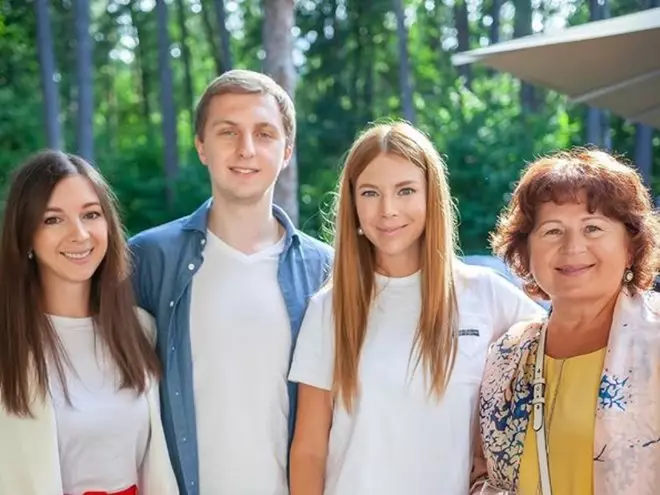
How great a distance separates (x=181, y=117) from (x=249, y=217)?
23.9 m

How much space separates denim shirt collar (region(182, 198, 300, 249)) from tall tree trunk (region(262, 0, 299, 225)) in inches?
220

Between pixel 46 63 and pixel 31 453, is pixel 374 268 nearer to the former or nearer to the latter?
pixel 31 453

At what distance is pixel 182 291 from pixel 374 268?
0.62 metres

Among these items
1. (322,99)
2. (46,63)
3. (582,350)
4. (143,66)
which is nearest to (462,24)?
(322,99)

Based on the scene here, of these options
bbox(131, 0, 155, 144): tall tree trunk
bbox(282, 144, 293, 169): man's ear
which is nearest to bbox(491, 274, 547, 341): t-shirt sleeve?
bbox(282, 144, 293, 169): man's ear

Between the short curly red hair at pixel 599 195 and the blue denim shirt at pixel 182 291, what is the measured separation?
30.8 inches

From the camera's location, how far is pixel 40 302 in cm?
267

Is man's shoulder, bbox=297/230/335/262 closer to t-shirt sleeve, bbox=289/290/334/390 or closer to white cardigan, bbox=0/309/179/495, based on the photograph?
t-shirt sleeve, bbox=289/290/334/390

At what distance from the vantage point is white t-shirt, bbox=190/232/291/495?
269 centimetres

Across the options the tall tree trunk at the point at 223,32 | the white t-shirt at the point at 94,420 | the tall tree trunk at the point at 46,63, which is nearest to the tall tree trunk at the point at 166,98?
the tall tree trunk at the point at 223,32

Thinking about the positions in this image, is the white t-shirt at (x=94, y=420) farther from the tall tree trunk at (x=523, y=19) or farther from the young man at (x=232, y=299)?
the tall tree trunk at (x=523, y=19)

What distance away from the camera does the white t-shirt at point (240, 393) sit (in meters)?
2.69

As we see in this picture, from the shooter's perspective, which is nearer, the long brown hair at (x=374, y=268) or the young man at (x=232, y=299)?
the long brown hair at (x=374, y=268)

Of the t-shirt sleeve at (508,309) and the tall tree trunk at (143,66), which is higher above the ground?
the tall tree trunk at (143,66)
